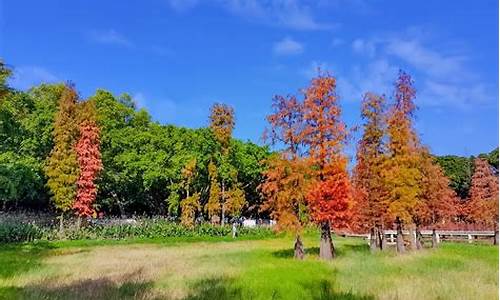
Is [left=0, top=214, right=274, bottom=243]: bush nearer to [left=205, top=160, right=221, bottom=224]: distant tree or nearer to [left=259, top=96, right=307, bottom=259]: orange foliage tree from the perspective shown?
[left=205, top=160, right=221, bottom=224]: distant tree

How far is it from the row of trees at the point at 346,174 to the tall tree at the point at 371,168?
6 cm

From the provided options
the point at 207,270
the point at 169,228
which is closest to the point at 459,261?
the point at 207,270

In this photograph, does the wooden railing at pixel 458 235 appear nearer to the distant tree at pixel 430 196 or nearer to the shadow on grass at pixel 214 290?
the distant tree at pixel 430 196

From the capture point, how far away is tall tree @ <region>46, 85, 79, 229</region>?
46062mm

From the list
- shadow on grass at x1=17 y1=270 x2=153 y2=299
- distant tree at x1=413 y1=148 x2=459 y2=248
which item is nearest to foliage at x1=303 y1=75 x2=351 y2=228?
distant tree at x1=413 y1=148 x2=459 y2=248

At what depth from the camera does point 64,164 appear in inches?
1828

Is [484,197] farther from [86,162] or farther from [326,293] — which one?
[326,293]

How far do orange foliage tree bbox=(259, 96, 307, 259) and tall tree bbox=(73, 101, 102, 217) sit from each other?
947 inches

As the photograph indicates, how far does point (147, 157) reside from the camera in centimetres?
5978

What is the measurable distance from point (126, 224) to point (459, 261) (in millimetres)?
35554

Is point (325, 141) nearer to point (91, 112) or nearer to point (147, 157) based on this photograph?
point (91, 112)

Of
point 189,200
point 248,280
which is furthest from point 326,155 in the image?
point 189,200

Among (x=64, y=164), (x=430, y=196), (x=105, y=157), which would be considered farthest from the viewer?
(x=105, y=157)

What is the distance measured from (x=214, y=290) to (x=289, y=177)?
1223 centimetres
